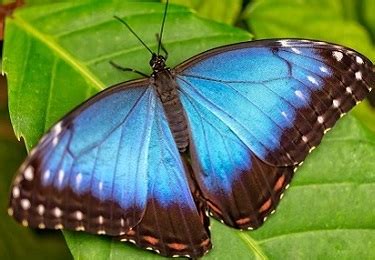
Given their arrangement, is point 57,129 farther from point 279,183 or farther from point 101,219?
point 279,183

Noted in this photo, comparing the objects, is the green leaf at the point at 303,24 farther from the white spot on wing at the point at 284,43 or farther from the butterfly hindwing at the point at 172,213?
the butterfly hindwing at the point at 172,213

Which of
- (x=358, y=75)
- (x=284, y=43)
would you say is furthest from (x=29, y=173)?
(x=358, y=75)

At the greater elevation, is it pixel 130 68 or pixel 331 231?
pixel 130 68

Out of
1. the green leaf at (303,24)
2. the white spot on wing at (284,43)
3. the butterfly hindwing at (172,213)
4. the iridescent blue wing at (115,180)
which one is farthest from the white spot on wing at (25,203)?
the green leaf at (303,24)

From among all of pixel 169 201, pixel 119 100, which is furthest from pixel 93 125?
pixel 169 201

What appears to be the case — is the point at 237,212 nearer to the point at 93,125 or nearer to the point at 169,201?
the point at 169,201

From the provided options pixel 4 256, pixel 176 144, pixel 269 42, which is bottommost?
pixel 4 256

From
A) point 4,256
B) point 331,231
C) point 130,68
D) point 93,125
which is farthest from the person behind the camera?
point 4,256
